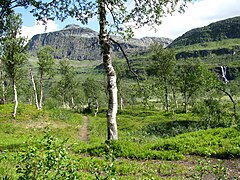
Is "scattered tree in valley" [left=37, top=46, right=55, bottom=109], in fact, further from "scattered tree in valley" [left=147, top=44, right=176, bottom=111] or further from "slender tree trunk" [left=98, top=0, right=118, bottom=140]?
"slender tree trunk" [left=98, top=0, right=118, bottom=140]

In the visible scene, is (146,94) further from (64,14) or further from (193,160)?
(64,14)

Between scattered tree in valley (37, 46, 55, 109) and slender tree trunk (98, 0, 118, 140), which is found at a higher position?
scattered tree in valley (37, 46, 55, 109)

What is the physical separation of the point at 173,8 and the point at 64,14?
6677mm

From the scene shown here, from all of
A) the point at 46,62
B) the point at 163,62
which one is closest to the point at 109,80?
the point at 46,62

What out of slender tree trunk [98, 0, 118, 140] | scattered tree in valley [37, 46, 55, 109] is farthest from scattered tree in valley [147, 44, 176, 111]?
slender tree trunk [98, 0, 118, 140]

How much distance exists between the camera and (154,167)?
41.3 ft

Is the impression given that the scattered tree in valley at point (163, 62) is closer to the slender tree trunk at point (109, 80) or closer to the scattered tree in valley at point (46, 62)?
the scattered tree in valley at point (46, 62)

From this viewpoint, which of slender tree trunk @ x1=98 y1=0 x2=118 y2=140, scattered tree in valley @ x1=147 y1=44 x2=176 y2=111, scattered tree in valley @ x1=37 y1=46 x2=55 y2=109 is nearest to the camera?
slender tree trunk @ x1=98 y1=0 x2=118 y2=140

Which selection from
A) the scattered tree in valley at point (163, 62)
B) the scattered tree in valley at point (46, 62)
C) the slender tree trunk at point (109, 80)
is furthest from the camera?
the scattered tree in valley at point (163, 62)

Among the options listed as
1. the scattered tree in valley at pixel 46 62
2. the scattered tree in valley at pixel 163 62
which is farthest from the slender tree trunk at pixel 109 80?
the scattered tree in valley at pixel 163 62

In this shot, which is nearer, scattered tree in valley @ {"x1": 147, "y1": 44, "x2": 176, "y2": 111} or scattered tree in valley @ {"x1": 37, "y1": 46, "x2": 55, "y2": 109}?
scattered tree in valley @ {"x1": 37, "y1": 46, "x2": 55, "y2": 109}

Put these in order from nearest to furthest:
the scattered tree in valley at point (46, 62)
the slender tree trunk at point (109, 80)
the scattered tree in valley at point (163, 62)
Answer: the slender tree trunk at point (109, 80)
the scattered tree in valley at point (46, 62)
the scattered tree in valley at point (163, 62)

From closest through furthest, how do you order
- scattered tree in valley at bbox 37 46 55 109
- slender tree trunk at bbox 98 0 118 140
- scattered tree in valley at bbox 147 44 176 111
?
slender tree trunk at bbox 98 0 118 140 < scattered tree in valley at bbox 37 46 55 109 < scattered tree in valley at bbox 147 44 176 111

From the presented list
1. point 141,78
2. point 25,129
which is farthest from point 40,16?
point 25,129
